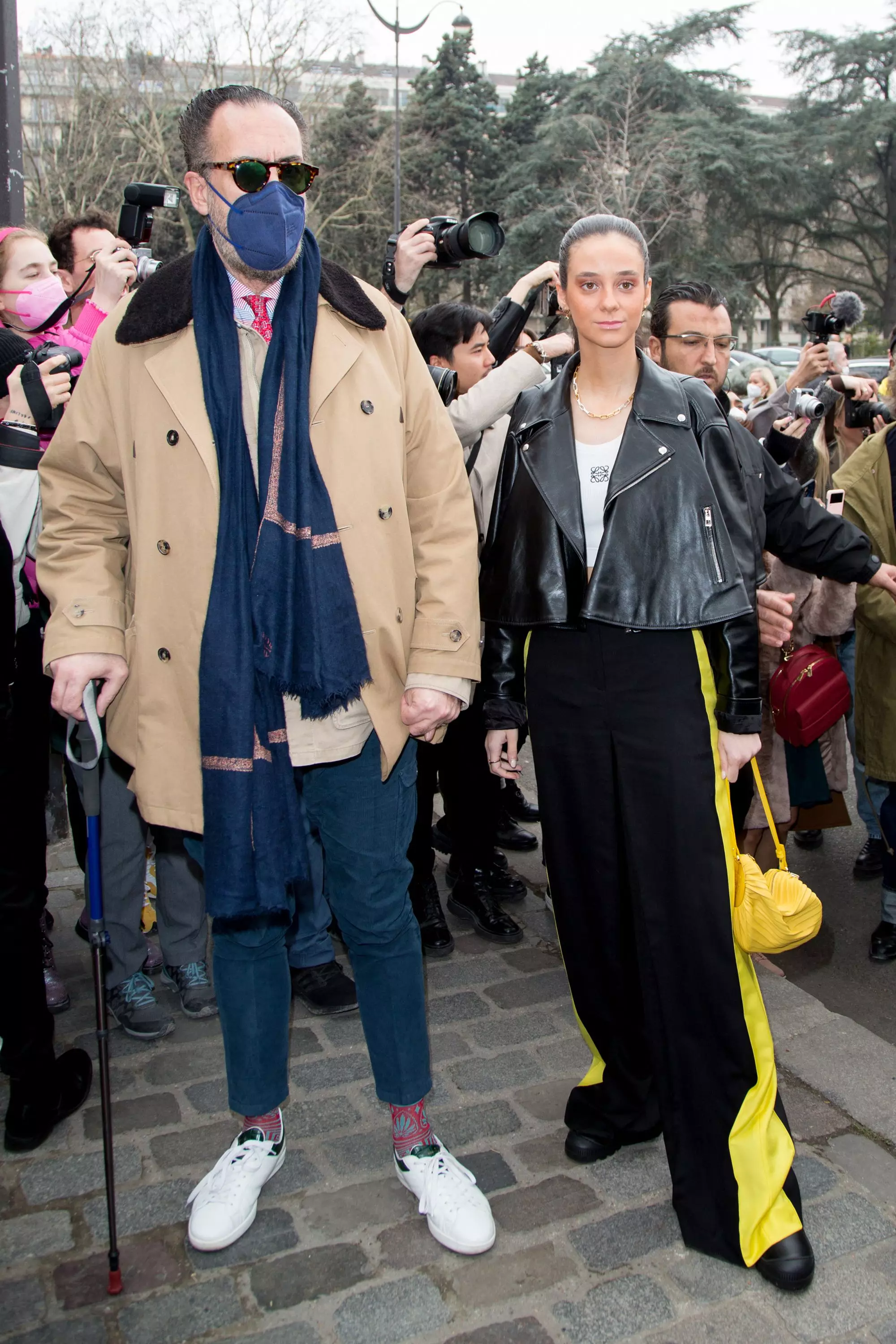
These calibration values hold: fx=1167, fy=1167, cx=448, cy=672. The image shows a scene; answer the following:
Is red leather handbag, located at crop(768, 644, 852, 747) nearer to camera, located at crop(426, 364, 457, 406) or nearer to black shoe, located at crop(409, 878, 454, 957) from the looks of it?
black shoe, located at crop(409, 878, 454, 957)

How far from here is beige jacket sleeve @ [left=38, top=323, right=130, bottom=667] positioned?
2520 mm

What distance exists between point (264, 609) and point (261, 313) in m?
0.66

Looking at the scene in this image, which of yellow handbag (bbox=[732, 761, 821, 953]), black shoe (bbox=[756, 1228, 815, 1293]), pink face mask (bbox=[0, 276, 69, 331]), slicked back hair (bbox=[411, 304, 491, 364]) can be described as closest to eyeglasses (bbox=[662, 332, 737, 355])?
slicked back hair (bbox=[411, 304, 491, 364])

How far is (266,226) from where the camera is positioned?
A: 7.93 feet

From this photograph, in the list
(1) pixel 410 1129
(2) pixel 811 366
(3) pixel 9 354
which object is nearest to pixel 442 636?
(1) pixel 410 1129

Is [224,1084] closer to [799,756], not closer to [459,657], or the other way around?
[459,657]

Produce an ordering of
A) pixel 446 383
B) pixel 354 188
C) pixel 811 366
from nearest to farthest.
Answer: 1. pixel 446 383
2. pixel 811 366
3. pixel 354 188

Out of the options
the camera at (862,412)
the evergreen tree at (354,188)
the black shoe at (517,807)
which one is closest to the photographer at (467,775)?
the black shoe at (517,807)

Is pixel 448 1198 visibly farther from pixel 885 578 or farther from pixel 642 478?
pixel 885 578

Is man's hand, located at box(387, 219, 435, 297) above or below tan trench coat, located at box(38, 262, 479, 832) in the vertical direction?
above

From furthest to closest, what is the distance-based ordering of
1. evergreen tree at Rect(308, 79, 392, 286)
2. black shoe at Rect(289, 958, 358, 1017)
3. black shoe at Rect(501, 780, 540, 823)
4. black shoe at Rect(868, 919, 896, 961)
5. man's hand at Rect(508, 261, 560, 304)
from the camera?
evergreen tree at Rect(308, 79, 392, 286), black shoe at Rect(501, 780, 540, 823), black shoe at Rect(868, 919, 896, 961), black shoe at Rect(289, 958, 358, 1017), man's hand at Rect(508, 261, 560, 304)

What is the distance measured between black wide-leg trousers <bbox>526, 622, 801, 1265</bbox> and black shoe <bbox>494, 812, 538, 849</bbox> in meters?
2.49

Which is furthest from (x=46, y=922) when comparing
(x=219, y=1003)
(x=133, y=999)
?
(x=219, y=1003)

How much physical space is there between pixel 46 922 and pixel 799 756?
2.82 m
